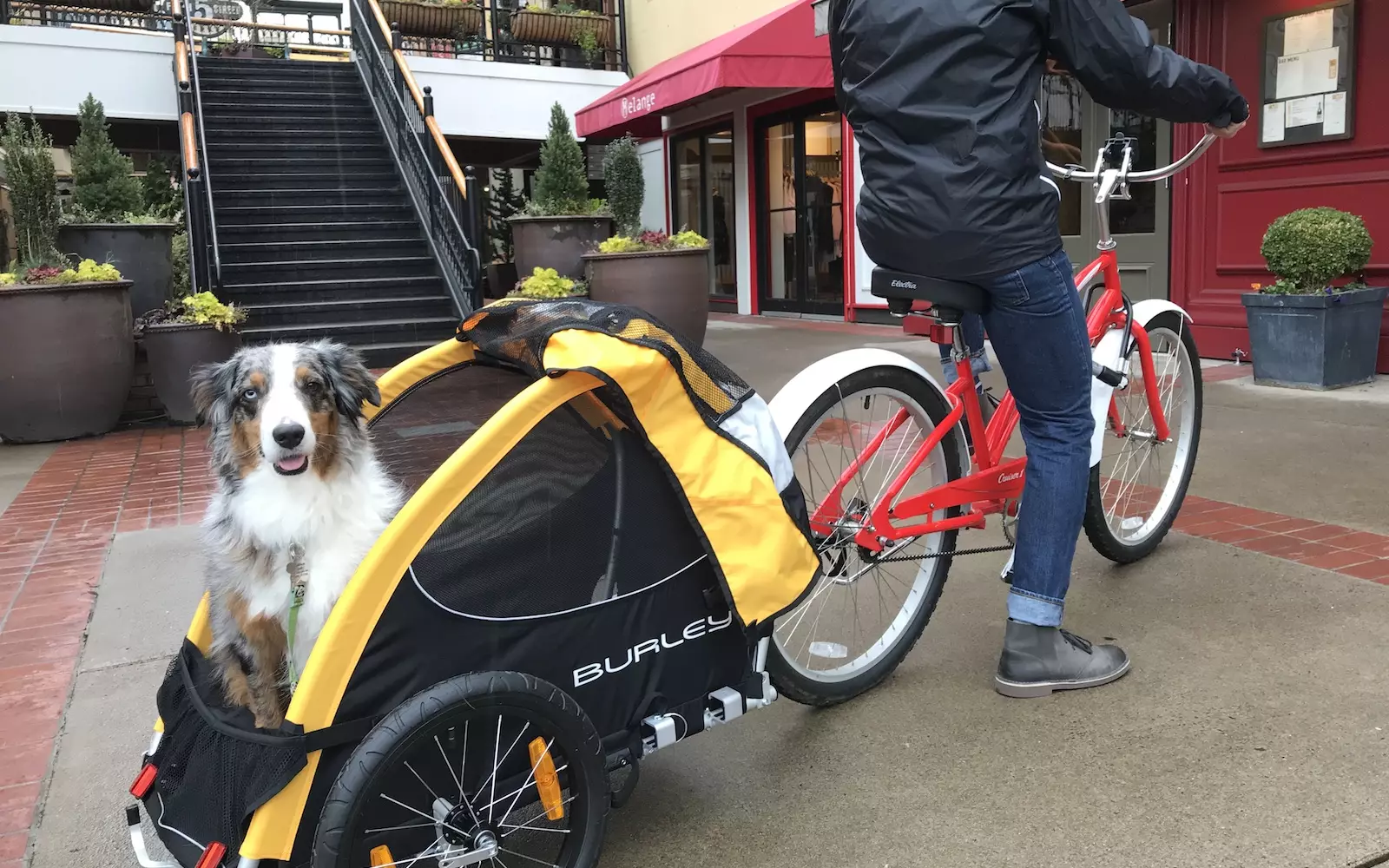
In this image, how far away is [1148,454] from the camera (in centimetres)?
381

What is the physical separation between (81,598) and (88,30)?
1293 centimetres

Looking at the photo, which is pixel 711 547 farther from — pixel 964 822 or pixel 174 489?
pixel 174 489

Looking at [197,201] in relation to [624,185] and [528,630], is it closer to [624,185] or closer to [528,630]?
[624,185]

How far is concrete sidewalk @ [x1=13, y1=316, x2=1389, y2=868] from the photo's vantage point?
7.43 ft

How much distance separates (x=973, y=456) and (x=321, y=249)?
30.6ft

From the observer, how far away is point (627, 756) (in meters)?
2.16

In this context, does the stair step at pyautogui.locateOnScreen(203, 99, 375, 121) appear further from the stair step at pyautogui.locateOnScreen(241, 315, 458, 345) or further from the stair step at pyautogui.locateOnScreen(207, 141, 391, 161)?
the stair step at pyautogui.locateOnScreen(241, 315, 458, 345)

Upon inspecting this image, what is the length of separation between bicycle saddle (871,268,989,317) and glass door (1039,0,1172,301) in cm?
592

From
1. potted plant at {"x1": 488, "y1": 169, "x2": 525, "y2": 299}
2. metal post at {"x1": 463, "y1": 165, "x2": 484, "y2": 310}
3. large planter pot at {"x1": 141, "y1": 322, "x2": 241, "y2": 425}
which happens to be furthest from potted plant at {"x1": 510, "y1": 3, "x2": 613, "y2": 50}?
large planter pot at {"x1": 141, "y1": 322, "x2": 241, "y2": 425}

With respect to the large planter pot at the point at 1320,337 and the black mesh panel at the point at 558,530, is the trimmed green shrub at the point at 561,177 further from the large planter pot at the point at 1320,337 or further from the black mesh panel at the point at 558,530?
the black mesh panel at the point at 558,530

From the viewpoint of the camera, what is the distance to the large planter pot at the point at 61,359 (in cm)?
716

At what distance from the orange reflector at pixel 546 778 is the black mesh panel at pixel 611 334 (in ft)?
2.44

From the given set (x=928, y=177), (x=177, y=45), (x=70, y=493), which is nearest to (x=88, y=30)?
(x=177, y=45)

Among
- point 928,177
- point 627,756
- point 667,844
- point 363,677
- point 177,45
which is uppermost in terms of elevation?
point 177,45
